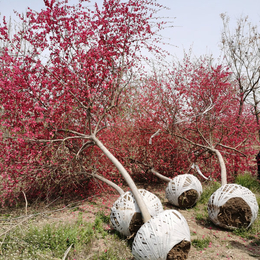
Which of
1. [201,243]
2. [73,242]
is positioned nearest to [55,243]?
[73,242]

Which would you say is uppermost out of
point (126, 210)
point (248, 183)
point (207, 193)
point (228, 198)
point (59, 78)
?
Answer: point (59, 78)

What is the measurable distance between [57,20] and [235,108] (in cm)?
756

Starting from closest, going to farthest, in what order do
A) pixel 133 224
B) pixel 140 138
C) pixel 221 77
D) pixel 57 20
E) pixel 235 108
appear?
pixel 133 224, pixel 57 20, pixel 140 138, pixel 221 77, pixel 235 108

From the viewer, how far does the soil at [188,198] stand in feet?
17.2

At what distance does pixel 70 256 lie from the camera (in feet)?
11.5

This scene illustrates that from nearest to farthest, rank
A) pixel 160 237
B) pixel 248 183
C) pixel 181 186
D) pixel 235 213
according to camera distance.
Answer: pixel 160 237 → pixel 235 213 → pixel 181 186 → pixel 248 183

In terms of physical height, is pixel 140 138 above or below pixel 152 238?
above

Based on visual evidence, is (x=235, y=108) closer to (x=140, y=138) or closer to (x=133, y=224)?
(x=140, y=138)

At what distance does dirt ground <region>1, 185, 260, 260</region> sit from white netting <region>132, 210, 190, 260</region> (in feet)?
2.34

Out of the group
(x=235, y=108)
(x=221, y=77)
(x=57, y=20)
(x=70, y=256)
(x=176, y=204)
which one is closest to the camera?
(x=70, y=256)

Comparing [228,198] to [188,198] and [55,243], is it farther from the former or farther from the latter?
[55,243]

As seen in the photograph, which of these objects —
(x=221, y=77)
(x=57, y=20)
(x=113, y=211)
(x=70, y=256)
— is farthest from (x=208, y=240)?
(x=221, y=77)

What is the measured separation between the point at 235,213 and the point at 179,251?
1.63m

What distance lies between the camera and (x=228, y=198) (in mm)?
4234
